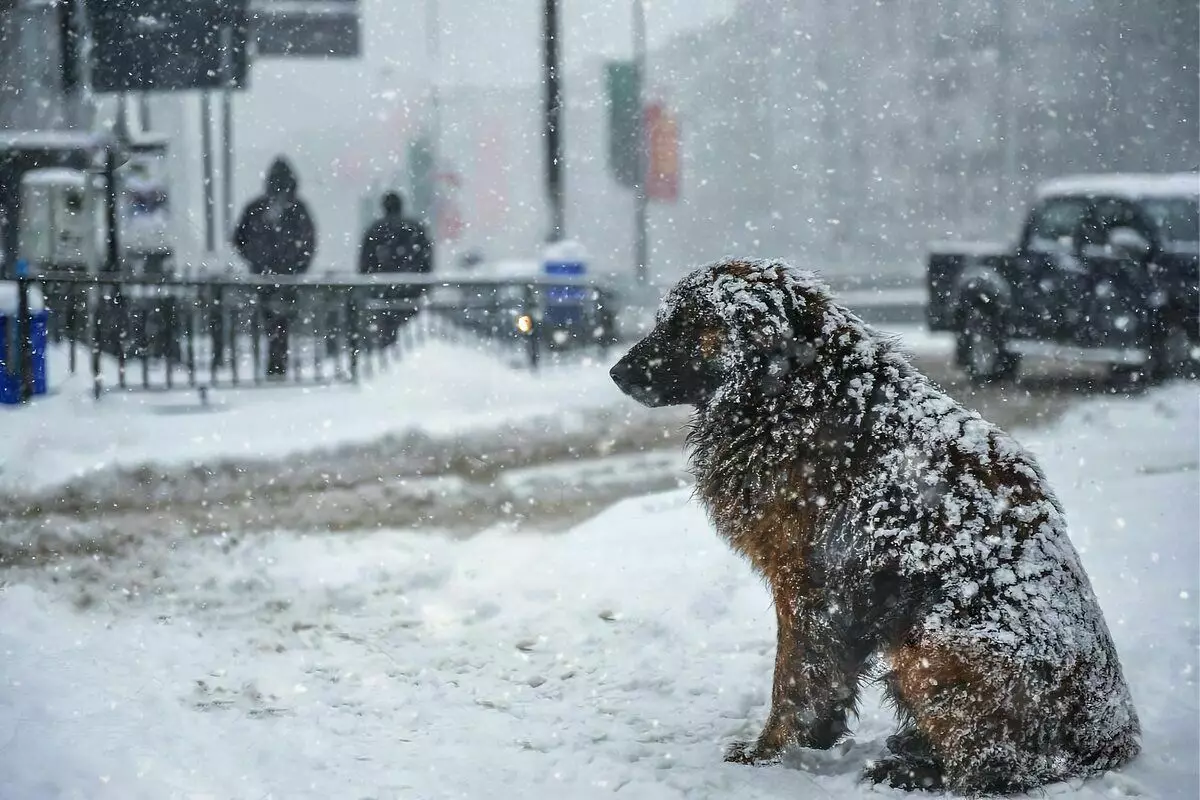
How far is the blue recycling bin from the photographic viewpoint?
976 cm

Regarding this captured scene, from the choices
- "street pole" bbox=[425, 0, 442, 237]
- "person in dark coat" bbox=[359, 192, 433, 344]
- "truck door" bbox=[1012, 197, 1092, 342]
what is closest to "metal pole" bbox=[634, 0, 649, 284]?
"person in dark coat" bbox=[359, 192, 433, 344]

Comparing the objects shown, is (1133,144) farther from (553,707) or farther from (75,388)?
(553,707)

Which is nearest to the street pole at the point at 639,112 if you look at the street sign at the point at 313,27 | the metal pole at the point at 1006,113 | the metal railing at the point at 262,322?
the street sign at the point at 313,27

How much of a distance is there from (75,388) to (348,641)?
7201 millimetres

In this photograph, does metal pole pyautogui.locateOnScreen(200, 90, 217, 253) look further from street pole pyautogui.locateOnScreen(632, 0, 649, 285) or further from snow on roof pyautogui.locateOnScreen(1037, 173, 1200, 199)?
snow on roof pyautogui.locateOnScreen(1037, 173, 1200, 199)

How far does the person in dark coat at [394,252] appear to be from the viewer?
13172mm

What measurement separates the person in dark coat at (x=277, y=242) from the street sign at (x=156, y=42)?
4.19 feet

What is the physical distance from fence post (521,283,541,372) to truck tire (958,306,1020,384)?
517 centimetres

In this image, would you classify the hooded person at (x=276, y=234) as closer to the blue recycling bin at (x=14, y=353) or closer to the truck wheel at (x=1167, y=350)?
the blue recycling bin at (x=14, y=353)

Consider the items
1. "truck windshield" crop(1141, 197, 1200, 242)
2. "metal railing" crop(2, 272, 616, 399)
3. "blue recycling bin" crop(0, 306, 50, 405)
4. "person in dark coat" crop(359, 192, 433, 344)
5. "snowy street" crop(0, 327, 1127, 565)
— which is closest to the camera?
"snowy street" crop(0, 327, 1127, 565)

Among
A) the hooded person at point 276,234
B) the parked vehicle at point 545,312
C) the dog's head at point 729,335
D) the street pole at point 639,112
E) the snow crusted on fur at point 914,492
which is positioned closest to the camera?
the snow crusted on fur at point 914,492

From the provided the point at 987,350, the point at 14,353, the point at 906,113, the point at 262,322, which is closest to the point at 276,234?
the point at 262,322

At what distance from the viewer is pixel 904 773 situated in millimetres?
3250

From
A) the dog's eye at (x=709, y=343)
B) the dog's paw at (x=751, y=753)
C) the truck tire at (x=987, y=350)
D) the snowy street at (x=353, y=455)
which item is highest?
the dog's eye at (x=709, y=343)
